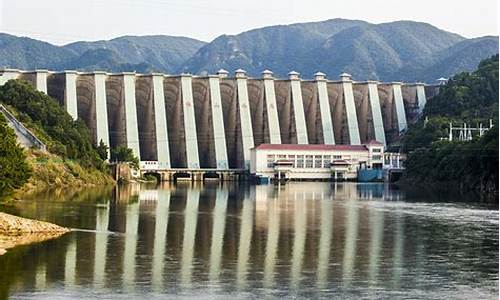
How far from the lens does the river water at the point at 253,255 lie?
21.1 meters

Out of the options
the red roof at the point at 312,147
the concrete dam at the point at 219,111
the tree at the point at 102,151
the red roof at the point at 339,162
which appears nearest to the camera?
the tree at the point at 102,151

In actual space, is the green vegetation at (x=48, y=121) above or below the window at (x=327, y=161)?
above

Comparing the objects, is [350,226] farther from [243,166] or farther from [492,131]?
[243,166]

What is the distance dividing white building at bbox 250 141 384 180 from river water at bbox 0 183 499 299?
168 feet

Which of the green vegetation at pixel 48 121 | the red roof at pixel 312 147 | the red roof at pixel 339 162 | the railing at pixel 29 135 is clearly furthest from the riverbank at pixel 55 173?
the red roof at pixel 339 162

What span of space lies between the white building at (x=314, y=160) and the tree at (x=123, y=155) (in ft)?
45.5

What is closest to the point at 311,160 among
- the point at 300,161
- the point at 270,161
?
the point at 300,161

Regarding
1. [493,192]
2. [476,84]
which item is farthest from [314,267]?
[476,84]

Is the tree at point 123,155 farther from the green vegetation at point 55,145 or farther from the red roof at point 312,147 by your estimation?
the red roof at point 312,147

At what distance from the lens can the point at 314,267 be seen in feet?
81.7

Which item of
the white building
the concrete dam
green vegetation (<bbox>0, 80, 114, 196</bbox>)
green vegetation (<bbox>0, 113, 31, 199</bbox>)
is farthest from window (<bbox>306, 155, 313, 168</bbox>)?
green vegetation (<bbox>0, 113, 31, 199</bbox>)

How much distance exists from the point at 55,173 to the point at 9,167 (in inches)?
1206

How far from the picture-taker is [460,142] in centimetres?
7950

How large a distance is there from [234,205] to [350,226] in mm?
14539
